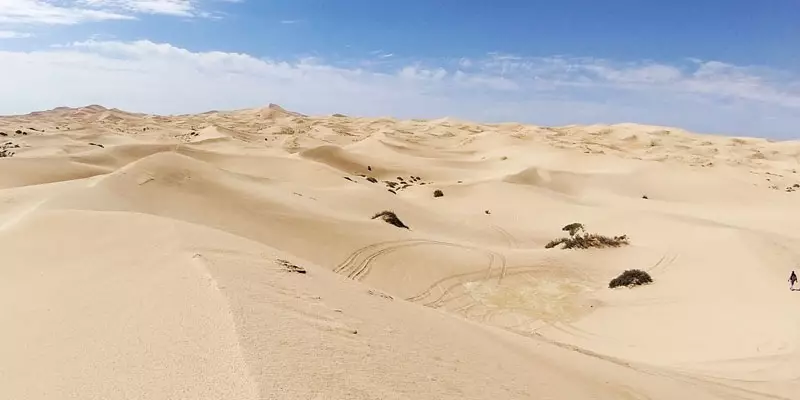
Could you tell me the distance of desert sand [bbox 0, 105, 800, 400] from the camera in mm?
5012

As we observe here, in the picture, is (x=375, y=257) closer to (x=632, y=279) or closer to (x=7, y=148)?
(x=632, y=279)

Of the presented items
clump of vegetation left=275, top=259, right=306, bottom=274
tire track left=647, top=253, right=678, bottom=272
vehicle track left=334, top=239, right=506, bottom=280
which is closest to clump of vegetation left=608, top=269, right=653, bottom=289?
tire track left=647, top=253, right=678, bottom=272

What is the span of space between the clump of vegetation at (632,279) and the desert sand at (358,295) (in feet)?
0.71

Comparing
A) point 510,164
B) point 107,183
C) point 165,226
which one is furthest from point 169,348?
point 510,164

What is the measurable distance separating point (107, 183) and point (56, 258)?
10.6 metres

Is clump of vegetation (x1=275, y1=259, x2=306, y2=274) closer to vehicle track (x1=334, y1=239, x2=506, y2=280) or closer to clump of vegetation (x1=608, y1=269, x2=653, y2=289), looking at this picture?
vehicle track (x1=334, y1=239, x2=506, y2=280)

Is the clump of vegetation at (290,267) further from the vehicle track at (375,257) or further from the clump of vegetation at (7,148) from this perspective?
the clump of vegetation at (7,148)

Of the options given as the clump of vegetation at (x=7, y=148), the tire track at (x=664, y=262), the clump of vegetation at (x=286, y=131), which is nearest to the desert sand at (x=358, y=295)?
the tire track at (x=664, y=262)

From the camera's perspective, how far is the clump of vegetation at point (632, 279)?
14703mm

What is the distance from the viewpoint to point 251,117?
94125 millimetres

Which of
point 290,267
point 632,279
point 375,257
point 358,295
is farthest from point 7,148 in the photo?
point 632,279

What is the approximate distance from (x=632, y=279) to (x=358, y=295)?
8.98 metres

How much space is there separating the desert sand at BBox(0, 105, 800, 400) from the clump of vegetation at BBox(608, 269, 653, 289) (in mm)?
215

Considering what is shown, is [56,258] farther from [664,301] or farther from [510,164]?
[510,164]
